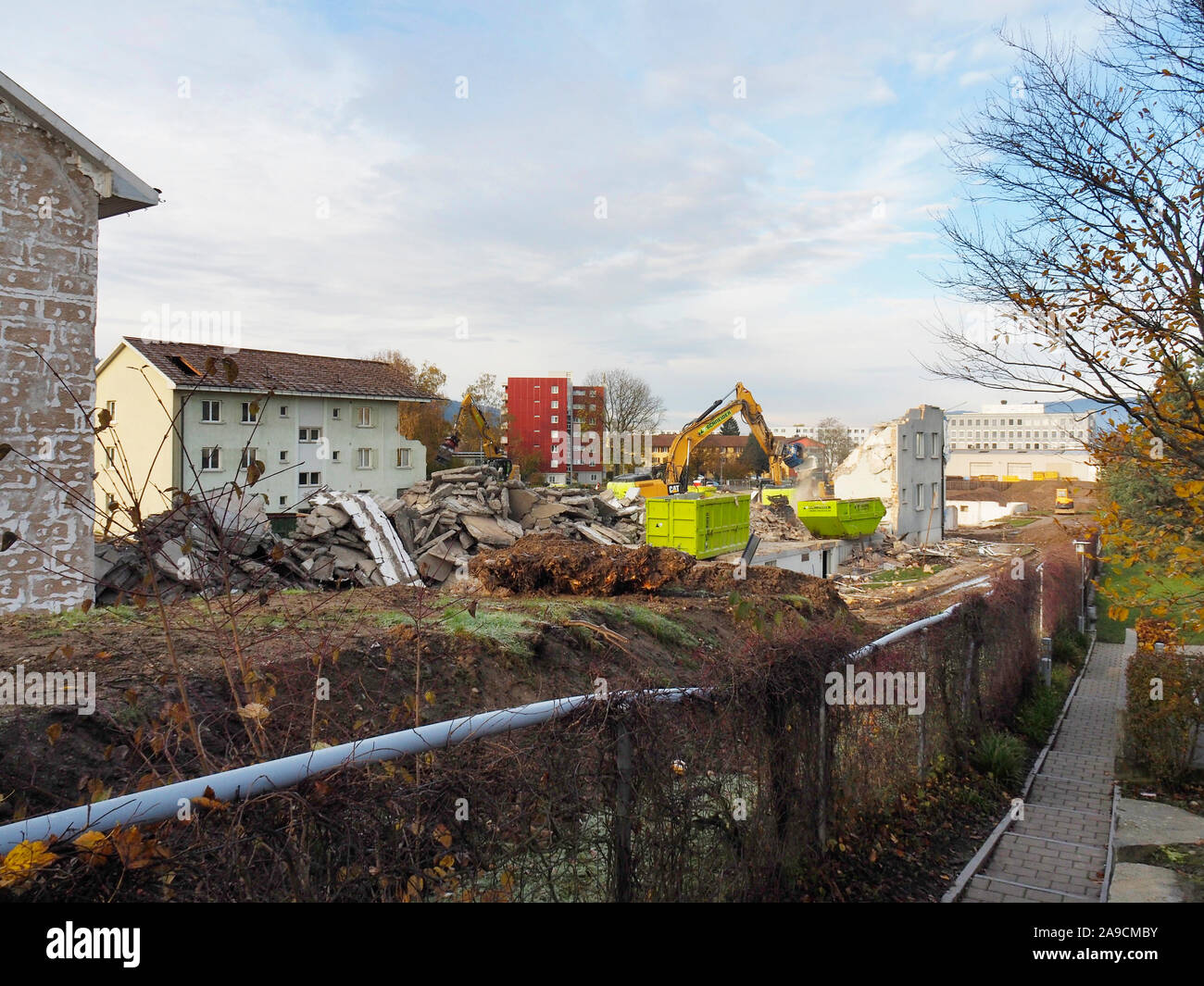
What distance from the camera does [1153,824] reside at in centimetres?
737

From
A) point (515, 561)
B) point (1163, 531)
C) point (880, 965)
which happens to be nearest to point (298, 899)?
point (880, 965)

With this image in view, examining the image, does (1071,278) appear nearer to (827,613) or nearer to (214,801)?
(214,801)

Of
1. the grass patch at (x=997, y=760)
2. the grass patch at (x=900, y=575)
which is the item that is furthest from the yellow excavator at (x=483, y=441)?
the grass patch at (x=997, y=760)

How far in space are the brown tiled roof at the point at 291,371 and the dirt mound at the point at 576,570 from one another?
65.9 feet

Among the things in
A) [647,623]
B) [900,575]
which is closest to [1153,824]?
[647,623]

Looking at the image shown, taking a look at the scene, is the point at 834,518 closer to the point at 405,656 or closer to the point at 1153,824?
the point at 1153,824

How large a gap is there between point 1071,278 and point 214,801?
727cm

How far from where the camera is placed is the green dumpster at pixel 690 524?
73.7 ft

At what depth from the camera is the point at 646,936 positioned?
10.7 feet

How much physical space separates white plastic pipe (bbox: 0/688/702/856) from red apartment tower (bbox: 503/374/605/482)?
6621 centimetres

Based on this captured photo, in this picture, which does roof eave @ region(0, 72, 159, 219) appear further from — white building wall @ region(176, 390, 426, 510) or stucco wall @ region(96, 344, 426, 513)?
white building wall @ region(176, 390, 426, 510)

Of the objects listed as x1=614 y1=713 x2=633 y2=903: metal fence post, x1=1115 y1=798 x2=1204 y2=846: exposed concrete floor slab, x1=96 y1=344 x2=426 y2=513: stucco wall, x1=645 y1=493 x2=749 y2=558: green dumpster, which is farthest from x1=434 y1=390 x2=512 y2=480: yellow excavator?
x1=614 y1=713 x2=633 y2=903: metal fence post

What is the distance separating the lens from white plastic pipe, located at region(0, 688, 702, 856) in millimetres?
2201

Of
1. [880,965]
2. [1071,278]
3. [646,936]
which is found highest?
[1071,278]
